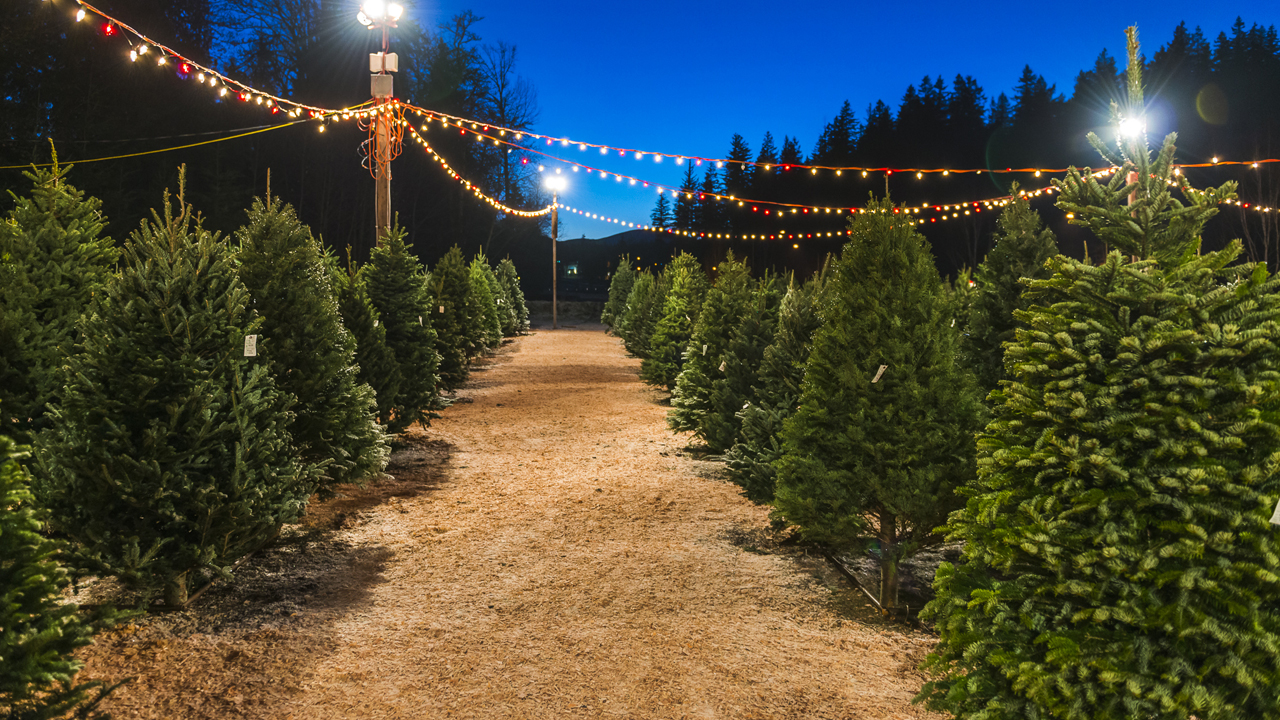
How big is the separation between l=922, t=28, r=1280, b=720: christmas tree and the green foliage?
594 centimetres

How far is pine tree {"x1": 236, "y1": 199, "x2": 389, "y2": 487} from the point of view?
6.10 meters

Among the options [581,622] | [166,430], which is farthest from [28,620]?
[581,622]

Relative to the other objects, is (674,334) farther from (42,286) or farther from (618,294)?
(618,294)

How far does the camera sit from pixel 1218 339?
2.14 meters

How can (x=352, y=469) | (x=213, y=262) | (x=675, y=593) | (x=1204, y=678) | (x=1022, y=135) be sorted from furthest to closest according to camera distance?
(x=1022, y=135) → (x=352, y=469) → (x=675, y=593) → (x=213, y=262) → (x=1204, y=678)

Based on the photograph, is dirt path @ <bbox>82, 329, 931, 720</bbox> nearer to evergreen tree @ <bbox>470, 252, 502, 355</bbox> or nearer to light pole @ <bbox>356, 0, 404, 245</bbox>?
light pole @ <bbox>356, 0, 404, 245</bbox>

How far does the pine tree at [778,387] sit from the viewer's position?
665 centimetres

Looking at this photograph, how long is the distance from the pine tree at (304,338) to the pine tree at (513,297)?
986 inches

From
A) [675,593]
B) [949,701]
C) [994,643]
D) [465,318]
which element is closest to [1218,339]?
[994,643]

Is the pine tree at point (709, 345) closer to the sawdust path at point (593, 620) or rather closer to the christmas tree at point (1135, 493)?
the sawdust path at point (593, 620)

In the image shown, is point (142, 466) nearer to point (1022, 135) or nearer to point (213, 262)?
point (213, 262)

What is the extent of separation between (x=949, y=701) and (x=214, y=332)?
4.56 m

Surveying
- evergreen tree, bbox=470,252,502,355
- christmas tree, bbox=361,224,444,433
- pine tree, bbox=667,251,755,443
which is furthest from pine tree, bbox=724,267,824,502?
evergreen tree, bbox=470,252,502,355

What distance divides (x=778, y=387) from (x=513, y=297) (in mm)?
28562
